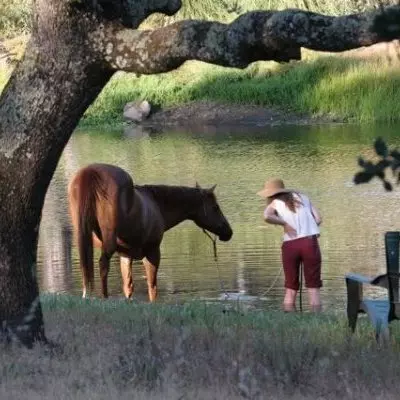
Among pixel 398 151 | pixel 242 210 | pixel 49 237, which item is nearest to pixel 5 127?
pixel 398 151

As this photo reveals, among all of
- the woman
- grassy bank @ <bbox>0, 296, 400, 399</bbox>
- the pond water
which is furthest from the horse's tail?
grassy bank @ <bbox>0, 296, 400, 399</bbox>

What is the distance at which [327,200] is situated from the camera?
2230 cm

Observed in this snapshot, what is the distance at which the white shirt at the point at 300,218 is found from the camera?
42.1 feet

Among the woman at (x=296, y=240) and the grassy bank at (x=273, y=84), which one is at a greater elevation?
the grassy bank at (x=273, y=84)

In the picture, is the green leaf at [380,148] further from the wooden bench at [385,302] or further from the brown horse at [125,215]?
the brown horse at [125,215]

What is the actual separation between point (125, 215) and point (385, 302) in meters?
5.81

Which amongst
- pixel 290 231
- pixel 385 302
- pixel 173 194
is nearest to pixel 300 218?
pixel 290 231

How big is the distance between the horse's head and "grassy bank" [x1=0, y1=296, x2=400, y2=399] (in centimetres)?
652

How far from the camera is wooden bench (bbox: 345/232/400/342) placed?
7906mm

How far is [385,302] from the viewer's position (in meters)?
9.01

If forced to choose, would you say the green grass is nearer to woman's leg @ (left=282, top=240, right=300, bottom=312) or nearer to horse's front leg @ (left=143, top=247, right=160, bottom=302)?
horse's front leg @ (left=143, top=247, right=160, bottom=302)

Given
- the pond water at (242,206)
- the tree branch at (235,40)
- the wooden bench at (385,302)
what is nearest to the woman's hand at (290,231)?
the pond water at (242,206)

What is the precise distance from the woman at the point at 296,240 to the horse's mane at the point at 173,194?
2.70 meters

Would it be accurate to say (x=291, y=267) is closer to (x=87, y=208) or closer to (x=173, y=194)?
(x=87, y=208)
